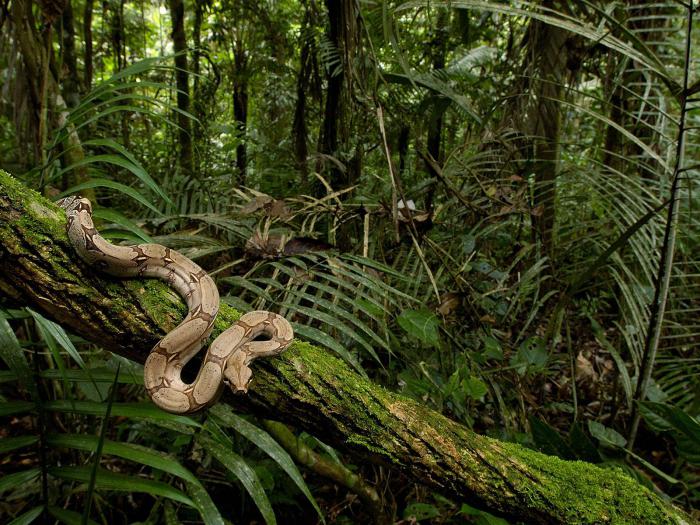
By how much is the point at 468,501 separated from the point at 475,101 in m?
5.03

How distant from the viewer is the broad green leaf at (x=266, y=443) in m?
1.87

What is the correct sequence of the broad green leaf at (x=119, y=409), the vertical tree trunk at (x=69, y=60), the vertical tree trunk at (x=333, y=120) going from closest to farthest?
the broad green leaf at (x=119, y=409) < the vertical tree trunk at (x=333, y=120) < the vertical tree trunk at (x=69, y=60)

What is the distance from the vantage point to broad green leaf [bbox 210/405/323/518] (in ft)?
6.14

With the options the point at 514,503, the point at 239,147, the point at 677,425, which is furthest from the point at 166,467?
the point at 239,147

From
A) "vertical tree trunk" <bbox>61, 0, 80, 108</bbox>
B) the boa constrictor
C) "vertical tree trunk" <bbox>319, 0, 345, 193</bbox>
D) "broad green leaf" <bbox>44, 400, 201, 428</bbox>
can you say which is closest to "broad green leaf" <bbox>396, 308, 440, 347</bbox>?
the boa constrictor

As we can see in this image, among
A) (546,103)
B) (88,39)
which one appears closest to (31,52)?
(546,103)

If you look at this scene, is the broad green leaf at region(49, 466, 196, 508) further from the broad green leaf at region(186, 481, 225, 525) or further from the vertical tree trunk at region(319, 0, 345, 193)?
the vertical tree trunk at region(319, 0, 345, 193)

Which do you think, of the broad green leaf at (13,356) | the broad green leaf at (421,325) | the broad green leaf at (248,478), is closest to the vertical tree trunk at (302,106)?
the broad green leaf at (421,325)

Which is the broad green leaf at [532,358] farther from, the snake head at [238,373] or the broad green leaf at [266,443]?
the snake head at [238,373]

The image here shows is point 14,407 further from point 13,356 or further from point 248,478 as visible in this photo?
point 248,478

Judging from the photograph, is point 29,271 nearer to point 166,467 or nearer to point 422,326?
point 166,467

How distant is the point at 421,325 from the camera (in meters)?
2.45

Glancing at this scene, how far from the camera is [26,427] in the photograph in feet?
12.9

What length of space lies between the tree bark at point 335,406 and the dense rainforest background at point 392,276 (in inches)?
5.0
